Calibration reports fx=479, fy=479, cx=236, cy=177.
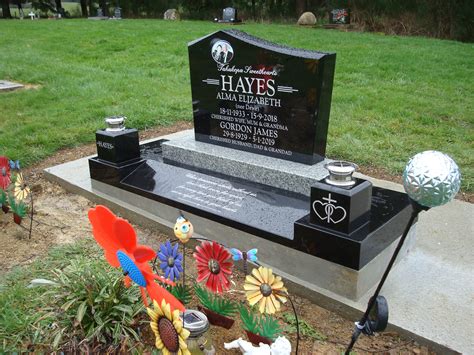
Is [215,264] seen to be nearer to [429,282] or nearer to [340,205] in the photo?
[340,205]

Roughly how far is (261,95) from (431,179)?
97.2 inches

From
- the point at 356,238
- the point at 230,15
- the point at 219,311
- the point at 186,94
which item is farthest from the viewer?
the point at 230,15

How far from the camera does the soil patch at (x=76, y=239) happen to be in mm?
2643

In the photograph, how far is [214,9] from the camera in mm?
28156

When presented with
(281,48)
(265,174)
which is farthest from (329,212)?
(281,48)

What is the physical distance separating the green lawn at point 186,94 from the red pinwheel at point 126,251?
3.62 metres

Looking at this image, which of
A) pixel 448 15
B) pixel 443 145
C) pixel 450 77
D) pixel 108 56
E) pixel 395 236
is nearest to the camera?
pixel 395 236

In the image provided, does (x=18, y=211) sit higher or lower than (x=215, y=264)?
lower

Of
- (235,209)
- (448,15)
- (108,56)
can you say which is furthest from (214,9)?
(235,209)

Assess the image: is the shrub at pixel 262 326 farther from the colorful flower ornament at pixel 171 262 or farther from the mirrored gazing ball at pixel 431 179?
the mirrored gazing ball at pixel 431 179

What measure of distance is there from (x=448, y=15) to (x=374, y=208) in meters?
16.7

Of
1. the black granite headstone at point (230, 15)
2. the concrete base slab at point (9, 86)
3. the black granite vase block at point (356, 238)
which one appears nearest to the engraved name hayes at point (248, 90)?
the black granite vase block at point (356, 238)

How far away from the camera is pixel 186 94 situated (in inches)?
332

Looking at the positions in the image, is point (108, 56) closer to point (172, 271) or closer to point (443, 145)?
point (443, 145)
